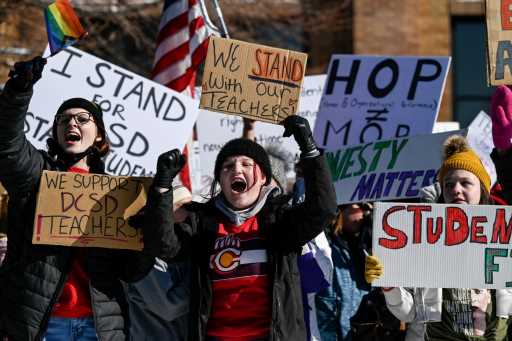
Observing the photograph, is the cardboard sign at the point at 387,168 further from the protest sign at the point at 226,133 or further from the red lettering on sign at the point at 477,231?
the red lettering on sign at the point at 477,231

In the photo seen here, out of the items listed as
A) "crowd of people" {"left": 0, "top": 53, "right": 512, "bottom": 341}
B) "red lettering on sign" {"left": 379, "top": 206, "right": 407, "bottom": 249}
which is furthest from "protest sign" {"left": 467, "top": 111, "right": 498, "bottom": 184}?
"red lettering on sign" {"left": 379, "top": 206, "right": 407, "bottom": 249}

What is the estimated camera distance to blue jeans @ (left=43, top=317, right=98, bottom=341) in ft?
11.9

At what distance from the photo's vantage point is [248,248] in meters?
3.75

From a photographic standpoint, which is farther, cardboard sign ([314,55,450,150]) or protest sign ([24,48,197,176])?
cardboard sign ([314,55,450,150])

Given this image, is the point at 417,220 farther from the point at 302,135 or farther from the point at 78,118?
the point at 78,118

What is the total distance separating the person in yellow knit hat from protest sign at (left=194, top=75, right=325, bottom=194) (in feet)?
9.06

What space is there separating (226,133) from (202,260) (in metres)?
3.37

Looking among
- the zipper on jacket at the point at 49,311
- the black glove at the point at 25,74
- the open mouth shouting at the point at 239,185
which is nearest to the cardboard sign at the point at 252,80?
the open mouth shouting at the point at 239,185

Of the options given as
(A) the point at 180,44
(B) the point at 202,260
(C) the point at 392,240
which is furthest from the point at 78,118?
(A) the point at 180,44

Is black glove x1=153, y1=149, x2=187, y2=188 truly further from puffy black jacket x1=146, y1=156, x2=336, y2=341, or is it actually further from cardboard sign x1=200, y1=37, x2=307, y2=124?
cardboard sign x1=200, y1=37, x2=307, y2=124

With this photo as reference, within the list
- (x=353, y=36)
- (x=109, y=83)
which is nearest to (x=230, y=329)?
(x=109, y=83)

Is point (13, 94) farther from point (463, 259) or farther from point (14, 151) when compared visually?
point (463, 259)

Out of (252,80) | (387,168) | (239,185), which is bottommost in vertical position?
(239,185)

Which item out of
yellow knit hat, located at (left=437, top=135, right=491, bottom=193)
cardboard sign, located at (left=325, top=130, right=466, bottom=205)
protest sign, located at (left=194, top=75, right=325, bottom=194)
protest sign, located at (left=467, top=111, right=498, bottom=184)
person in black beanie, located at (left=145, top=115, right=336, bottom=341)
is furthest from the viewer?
protest sign, located at (left=194, top=75, right=325, bottom=194)
